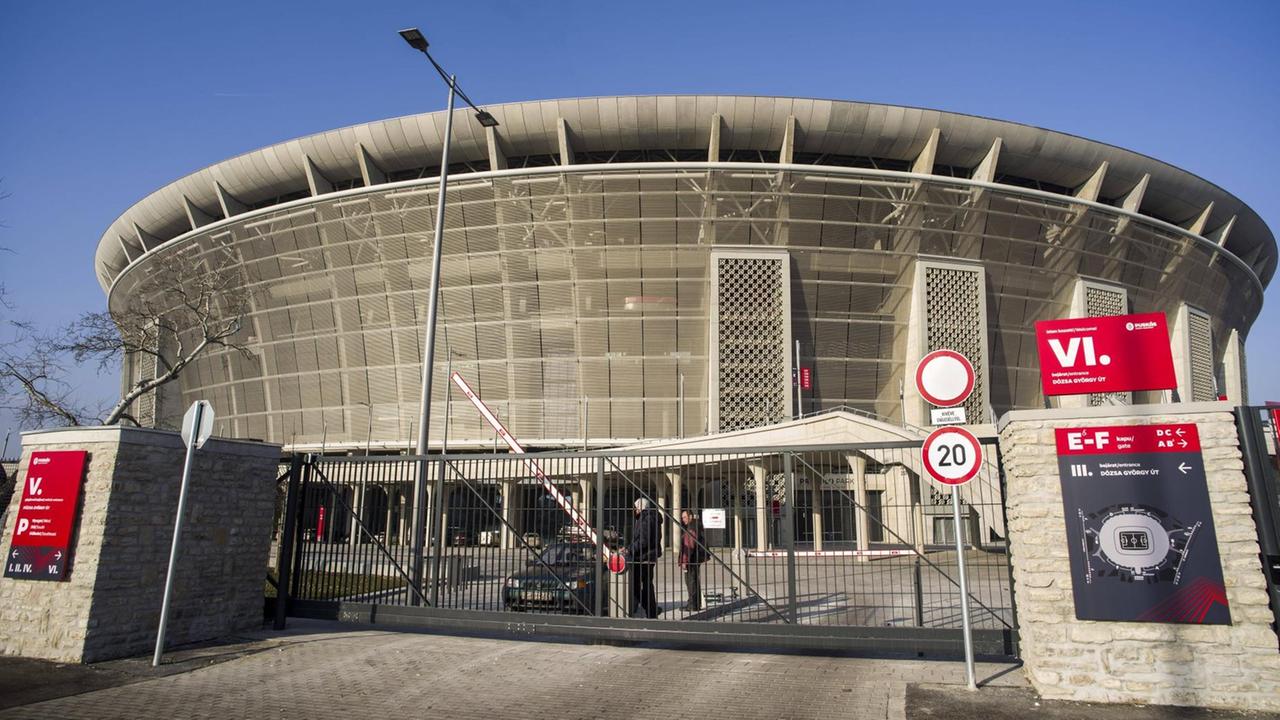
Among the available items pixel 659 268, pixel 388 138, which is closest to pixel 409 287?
pixel 388 138

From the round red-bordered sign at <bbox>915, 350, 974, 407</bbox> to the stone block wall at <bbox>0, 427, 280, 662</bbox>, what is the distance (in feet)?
26.9

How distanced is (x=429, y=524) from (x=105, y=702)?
449 centimetres

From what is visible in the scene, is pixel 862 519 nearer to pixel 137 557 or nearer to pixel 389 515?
pixel 389 515

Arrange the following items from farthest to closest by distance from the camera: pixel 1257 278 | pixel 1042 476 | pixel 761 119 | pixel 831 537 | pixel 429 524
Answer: pixel 1257 278, pixel 761 119, pixel 429 524, pixel 831 537, pixel 1042 476

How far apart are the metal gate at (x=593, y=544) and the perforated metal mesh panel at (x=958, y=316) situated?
24353mm

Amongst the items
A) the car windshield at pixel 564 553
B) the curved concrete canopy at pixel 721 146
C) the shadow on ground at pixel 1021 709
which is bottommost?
the shadow on ground at pixel 1021 709

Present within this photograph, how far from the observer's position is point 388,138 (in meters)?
32.8

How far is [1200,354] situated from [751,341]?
89.3 ft

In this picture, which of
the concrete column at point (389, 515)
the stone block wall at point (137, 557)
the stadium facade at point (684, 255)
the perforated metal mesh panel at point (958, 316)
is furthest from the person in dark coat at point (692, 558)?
the perforated metal mesh panel at point (958, 316)

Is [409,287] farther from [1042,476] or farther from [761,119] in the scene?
[1042,476]

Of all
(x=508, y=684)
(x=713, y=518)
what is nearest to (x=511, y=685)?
A: (x=508, y=684)

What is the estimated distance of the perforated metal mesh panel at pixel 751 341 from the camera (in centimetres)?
3219

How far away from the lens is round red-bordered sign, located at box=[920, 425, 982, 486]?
6.23 meters

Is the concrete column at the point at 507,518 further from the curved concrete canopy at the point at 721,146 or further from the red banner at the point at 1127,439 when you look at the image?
the curved concrete canopy at the point at 721,146
